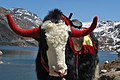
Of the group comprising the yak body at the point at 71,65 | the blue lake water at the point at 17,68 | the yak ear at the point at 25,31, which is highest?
the yak ear at the point at 25,31

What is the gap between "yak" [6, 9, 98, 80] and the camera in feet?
18.9

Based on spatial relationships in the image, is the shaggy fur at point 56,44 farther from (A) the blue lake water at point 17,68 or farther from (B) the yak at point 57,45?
(A) the blue lake water at point 17,68

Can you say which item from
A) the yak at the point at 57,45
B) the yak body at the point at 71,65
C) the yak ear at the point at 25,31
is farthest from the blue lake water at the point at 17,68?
the yak ear at the point at 25,31

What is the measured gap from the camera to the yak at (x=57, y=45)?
5769 mm

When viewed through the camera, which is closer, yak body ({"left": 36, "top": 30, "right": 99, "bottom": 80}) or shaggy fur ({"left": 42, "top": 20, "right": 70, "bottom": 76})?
shaggy fur ({"left": 42, "top": 20, "right": 70, "bottom": 76})

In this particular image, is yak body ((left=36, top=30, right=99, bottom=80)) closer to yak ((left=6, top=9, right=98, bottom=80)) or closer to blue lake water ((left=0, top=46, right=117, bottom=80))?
yak ((left=6, top=9, right=98, bottom=80))

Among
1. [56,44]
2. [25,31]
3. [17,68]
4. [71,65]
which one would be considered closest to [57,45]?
[56,44]

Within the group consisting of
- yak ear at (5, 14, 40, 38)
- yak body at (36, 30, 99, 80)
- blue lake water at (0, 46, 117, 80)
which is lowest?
blue lake water at (0, 46, 117, 80)

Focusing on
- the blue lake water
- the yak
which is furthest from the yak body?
the blue lake water

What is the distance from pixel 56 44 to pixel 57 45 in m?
0.02

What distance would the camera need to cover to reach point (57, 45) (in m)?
5.85

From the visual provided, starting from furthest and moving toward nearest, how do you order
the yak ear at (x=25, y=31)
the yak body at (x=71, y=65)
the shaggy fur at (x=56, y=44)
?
the yak ear at (x=25, y=31) < the yak body at (x=71, y=65) < the shaggy fur at (x=56, y=44)

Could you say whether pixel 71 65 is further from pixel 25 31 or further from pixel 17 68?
pixel 17 68

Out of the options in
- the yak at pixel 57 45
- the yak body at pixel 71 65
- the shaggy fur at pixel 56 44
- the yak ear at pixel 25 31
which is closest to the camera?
the shaggy fur at pixel 56 44
